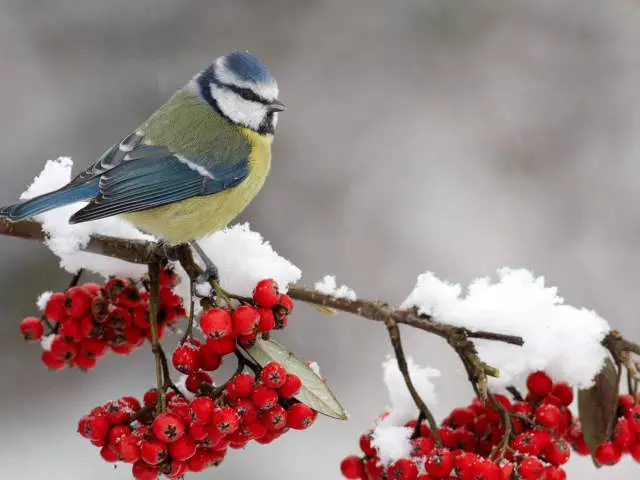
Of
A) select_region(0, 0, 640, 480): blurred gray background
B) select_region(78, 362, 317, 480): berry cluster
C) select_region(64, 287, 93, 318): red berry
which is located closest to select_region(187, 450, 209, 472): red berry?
select_region(78, 362, 317, 480): berry cluster

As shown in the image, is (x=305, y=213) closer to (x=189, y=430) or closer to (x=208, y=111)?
(x=208, y=111)

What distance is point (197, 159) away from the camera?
2.19 metres

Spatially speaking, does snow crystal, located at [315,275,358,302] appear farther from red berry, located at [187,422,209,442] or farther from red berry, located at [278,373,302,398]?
red berry, located at [187,422,209,442]

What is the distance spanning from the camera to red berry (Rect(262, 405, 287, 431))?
1371mm

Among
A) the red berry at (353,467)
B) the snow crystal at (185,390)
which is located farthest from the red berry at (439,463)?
the snow crystal at (185,390)

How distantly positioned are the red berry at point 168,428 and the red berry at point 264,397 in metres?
0.13

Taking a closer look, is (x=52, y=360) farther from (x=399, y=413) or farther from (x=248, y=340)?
(x=399, y=413)

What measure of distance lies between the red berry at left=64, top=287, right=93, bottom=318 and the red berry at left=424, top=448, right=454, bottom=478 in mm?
843

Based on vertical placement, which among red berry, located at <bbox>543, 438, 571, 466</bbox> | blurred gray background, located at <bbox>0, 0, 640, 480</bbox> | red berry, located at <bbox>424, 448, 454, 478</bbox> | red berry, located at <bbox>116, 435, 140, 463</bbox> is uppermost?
blurred gray background, located at <bbox>0, 0, 640, 480</bbox>

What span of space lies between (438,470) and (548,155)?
10.9ft

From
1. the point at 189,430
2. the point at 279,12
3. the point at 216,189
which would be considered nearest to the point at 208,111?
the point at 216,189

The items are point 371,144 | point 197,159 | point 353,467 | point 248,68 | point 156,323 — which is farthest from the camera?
point 371,144

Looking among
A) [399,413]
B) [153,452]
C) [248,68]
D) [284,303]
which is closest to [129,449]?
[153,452]

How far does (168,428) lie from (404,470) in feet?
1.47
